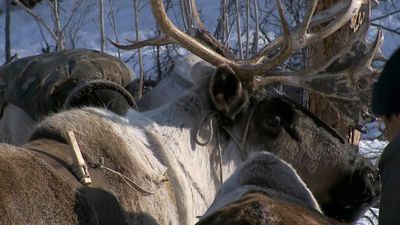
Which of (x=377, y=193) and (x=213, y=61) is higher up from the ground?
(x=213, y=61)

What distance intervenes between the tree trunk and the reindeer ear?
1963 mm

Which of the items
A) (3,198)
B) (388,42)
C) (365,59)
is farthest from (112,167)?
(388,42)

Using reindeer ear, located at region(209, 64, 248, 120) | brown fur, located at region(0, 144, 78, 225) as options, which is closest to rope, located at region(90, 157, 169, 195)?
brown fur, located at region(0, 144, 78, 225)

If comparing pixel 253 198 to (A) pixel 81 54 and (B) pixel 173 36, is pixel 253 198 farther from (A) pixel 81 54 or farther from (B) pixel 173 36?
(A) pixel 81 54

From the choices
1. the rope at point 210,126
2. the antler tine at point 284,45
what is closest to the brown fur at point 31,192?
the rope at point 210,126

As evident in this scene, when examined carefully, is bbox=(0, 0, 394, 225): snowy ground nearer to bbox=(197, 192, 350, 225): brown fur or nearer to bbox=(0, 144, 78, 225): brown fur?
bbox=(0, 144, 78, 225): brown fur

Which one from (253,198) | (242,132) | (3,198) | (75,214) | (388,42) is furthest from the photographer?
(388,42)

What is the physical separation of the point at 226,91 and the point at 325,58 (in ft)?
7.21

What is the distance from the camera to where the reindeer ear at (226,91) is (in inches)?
181

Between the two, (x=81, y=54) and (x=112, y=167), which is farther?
(x=81, y=54)

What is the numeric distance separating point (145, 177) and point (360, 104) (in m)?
1.58

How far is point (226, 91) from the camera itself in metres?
4.66

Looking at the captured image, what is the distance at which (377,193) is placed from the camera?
4883 millimetres

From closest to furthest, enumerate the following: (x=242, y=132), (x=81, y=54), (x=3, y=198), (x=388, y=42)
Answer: (x=3, y=198)
(x=242, y=132)
(x=81, y=54)
(x=388, y=42)
